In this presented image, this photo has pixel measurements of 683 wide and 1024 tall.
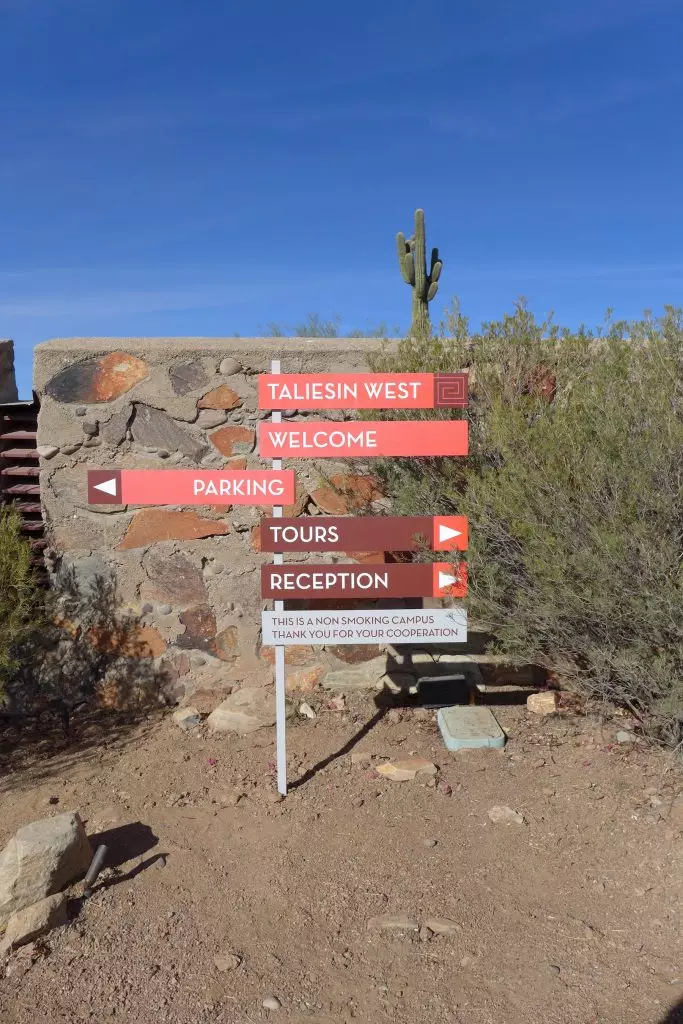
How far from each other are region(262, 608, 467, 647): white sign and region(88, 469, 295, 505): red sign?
0.56 metres

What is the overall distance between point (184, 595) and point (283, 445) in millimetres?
1452

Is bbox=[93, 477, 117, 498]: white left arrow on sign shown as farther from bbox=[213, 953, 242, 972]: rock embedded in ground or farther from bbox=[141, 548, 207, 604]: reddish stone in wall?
bbox=[213, 953, 242, 972]: rock embedded in ground

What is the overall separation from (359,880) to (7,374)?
3.85 metres

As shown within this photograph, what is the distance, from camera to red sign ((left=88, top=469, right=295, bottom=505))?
156 inches

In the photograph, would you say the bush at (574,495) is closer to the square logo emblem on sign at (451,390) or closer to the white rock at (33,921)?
the square logo emblem on sign at (451,390)

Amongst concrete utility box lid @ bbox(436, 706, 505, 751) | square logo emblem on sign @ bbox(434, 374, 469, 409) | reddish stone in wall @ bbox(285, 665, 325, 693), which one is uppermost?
→ square logo emblem on sign @ bbox(434, 374, 469, 409)

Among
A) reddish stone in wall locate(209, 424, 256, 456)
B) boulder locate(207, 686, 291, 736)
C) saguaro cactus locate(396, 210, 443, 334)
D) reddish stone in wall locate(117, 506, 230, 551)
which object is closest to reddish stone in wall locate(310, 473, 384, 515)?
reddish stone in wall locate(209, 424, 256, 456)

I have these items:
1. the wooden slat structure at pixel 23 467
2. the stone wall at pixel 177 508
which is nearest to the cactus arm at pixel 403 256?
the stone wall at pixel 177 508

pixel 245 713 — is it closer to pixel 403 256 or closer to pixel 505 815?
pixel 505 815

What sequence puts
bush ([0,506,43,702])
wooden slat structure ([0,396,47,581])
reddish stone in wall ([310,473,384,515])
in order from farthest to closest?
wooden slat structure ([0,396,47,581]), reddish stone in wall ([310,473,384,515]), bush ([0,506,43,702])

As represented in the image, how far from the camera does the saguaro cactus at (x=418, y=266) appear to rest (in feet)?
31.9

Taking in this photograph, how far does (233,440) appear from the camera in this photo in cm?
490

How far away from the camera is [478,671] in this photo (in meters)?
4.94

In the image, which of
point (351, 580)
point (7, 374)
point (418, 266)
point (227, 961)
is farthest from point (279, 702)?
point (418, 266)
